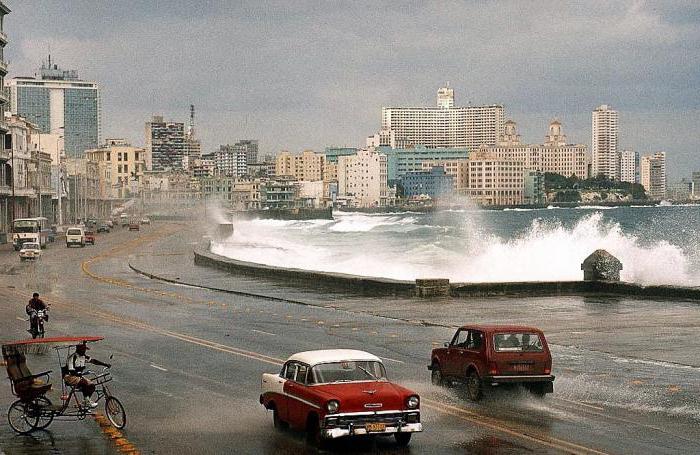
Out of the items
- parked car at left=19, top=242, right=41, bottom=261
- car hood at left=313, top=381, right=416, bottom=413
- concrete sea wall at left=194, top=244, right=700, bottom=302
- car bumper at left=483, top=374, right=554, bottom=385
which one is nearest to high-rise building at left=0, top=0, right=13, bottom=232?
parked car at left=19, top=242, right=41, bottom=261

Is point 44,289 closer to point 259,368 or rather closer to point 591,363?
point 259,368

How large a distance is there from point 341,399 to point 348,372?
3.86 ft

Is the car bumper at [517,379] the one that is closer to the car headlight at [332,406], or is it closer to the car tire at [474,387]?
the car tire at [474,387]

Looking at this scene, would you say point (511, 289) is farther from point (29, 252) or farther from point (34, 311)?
point (29, 252)

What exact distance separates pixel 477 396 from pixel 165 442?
6.22m

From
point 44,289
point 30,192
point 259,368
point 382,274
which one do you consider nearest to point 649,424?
point 259,368

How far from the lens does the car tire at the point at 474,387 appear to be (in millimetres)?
20406

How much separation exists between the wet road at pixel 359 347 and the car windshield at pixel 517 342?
906 millimetres

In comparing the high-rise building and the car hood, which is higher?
the high-rise building

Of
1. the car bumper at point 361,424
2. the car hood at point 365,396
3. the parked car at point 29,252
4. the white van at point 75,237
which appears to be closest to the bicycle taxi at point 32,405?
the car hood at point 365,396

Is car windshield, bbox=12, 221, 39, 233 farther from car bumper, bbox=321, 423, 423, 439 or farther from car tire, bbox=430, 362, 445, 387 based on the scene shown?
car bumper, bbox=321, 423, 423, 439

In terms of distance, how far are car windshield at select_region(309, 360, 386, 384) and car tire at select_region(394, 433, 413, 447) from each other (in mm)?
975

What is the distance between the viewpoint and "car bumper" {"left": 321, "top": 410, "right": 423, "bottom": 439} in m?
15.6

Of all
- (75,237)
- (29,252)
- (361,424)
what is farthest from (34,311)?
(75,237)
